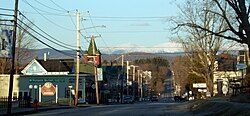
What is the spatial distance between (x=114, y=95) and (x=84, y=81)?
129ft

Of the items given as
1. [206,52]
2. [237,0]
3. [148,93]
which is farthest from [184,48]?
[148,93]

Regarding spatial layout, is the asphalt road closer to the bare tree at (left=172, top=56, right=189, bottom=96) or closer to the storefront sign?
the bare tree at (left=172, top=56, right=189, bottom=96)

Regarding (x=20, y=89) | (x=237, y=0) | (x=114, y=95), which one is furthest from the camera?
(x=114, y=95)

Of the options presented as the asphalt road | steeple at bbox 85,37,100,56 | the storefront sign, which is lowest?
the asphalt road

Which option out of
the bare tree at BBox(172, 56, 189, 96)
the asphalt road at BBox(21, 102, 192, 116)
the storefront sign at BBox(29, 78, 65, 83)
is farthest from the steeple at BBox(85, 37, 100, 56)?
the asphalt road at BBox(21, 102, 192, 116)

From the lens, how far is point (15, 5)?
131ft

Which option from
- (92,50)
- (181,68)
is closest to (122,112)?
(92,50)

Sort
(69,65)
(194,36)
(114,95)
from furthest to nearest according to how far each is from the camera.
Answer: (114,95) < (69,65) < (194,36)

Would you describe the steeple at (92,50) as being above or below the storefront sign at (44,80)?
above

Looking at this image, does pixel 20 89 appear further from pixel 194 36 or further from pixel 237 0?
pixel 237 0

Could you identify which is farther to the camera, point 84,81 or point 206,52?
point 84,81

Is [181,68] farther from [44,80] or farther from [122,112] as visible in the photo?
[122,112]

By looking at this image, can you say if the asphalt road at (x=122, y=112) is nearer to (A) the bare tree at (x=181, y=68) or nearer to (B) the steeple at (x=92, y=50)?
(B) the steeple at (x=92, y=50)

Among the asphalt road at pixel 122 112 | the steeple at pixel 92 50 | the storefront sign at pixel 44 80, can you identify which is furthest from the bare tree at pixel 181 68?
the asphalt road at pixel 122 112
